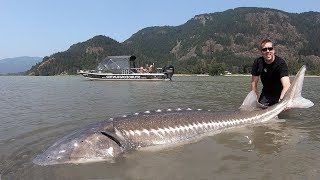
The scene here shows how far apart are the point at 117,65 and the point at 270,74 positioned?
40.6m

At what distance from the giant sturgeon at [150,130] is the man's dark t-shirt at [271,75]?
0.62 meters

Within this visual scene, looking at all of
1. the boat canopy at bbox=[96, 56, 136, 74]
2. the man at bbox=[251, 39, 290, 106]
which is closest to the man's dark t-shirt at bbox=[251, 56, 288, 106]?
the man at bbox=[251, 39, 290, 106]

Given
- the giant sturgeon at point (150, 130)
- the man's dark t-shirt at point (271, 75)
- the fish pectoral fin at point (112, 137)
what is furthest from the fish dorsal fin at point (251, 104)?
the fish pectoral fin at point (112, 137)

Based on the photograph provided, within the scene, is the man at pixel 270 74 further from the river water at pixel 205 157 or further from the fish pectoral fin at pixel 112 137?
the fish pectoral fin at pixel 112 137

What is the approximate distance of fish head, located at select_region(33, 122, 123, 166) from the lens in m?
5.78

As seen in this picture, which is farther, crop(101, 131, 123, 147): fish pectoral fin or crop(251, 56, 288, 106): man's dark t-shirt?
crop(251, 56, 288, 106): man's dark t-shirt

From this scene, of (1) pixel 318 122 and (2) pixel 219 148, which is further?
(1) pixel 318 122

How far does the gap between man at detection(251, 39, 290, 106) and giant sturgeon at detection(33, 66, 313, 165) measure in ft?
1.71

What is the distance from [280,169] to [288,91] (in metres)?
3.51

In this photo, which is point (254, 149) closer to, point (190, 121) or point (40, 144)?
point (190, 121)

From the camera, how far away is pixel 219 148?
22.7ft

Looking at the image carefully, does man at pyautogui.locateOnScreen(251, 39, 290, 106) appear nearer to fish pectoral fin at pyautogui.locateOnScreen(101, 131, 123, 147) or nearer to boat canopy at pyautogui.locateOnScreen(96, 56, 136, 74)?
fish pectoral fin at pyautogui.locateOnScreen(101, 131, 123, 147)

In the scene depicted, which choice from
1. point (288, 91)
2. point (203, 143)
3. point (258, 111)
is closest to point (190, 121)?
point (203, 143)

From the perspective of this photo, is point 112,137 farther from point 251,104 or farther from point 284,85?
point 284,85
